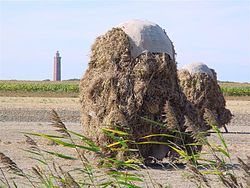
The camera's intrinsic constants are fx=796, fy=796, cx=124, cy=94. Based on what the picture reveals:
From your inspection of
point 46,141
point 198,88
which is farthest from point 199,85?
point 46,141

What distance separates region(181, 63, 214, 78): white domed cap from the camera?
24917 millimetres

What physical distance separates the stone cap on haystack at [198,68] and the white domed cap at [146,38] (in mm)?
9200

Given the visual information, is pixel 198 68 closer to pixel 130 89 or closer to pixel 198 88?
pixel 198 88

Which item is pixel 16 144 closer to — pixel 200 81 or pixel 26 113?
pixel 200 81

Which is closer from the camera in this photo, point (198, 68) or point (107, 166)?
point (107, 166)

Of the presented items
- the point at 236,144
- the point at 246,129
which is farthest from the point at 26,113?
the point at 236,144

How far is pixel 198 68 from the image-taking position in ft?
82.2

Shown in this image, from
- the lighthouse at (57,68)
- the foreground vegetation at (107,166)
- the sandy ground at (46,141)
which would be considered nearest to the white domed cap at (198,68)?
the sandy ground at (46,141)

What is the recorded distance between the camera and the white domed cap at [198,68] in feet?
Answer: 81.7

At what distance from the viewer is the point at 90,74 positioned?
15.6 meters

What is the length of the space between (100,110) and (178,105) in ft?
5.02

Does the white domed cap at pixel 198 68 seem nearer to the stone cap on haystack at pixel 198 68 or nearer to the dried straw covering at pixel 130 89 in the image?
the stone cap on haystack at pixel 198 68

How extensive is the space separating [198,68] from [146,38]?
10.1 metres

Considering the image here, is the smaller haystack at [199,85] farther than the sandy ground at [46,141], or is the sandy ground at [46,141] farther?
the smaller haystack at [199,85]
